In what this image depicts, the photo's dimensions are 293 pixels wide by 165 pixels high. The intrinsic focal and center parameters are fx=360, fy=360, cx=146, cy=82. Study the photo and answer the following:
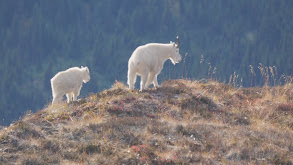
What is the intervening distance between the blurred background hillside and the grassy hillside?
13089cm

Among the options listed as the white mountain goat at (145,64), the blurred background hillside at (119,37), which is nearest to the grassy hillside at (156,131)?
the white mountain goat at (145,64)

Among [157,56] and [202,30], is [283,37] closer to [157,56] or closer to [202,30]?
[202,30]

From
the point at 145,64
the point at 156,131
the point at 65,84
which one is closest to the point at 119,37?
the point at 65,84

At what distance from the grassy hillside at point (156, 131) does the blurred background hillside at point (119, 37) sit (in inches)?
5153

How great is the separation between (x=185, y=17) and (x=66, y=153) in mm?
190703

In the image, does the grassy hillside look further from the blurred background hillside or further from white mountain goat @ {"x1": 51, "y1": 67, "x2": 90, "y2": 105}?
the blurred background hillside

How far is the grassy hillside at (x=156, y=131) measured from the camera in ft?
24.1

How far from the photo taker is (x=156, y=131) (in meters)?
8.49

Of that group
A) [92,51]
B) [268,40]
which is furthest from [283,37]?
[92,51]

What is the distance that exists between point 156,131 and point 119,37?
175m

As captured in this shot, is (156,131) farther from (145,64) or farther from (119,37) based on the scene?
(119,37)

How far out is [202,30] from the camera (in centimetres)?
18175

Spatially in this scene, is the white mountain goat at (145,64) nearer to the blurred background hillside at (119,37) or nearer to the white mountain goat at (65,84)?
the white mountain goat at (65,84)

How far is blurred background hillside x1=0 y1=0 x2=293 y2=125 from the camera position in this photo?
15300 centimetres
